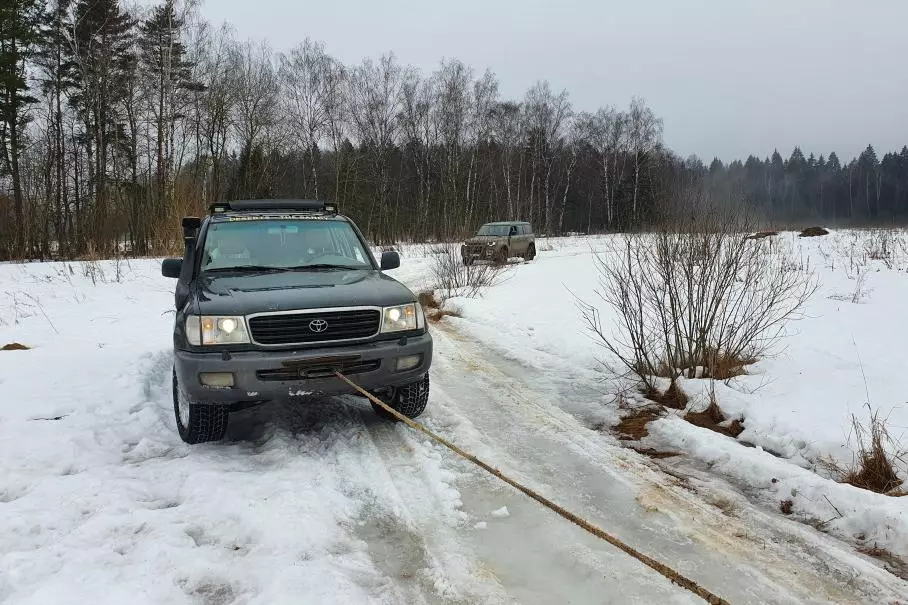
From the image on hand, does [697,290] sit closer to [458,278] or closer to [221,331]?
[221,331]

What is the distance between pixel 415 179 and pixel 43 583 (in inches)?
1780


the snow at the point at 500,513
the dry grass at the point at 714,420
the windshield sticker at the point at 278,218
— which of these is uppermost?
the windshield sticker at the point at 278,218

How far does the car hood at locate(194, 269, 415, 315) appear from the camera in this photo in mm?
3682

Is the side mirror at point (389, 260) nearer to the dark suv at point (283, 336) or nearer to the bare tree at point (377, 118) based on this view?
the dark suv at point (283, 336)

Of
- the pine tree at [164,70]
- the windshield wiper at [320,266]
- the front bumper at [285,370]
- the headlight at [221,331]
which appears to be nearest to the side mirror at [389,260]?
the windshield wiper at [320,266]

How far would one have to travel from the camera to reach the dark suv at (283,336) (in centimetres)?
360

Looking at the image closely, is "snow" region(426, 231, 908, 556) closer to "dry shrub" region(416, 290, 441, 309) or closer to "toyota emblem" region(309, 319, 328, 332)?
"dry shrub" region(416, 290, 441, 309)

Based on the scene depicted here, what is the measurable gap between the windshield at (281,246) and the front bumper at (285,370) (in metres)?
1.22

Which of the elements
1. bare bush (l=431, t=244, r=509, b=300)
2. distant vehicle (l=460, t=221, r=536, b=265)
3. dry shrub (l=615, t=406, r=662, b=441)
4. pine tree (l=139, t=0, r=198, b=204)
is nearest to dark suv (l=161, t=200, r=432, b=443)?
dry shrub (l=615, t=406, r=662, b=441)

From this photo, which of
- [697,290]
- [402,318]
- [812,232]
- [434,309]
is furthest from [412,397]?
[812,232]

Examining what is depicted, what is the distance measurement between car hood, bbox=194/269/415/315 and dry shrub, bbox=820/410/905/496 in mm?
3245

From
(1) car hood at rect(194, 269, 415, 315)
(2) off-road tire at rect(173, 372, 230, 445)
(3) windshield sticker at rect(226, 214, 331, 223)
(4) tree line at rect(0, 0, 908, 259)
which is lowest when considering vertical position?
(2) off-road tire at rect(173, 372, 230, 445)

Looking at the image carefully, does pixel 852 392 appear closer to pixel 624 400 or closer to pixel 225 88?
pixel 624 400

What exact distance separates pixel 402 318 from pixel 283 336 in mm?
898
